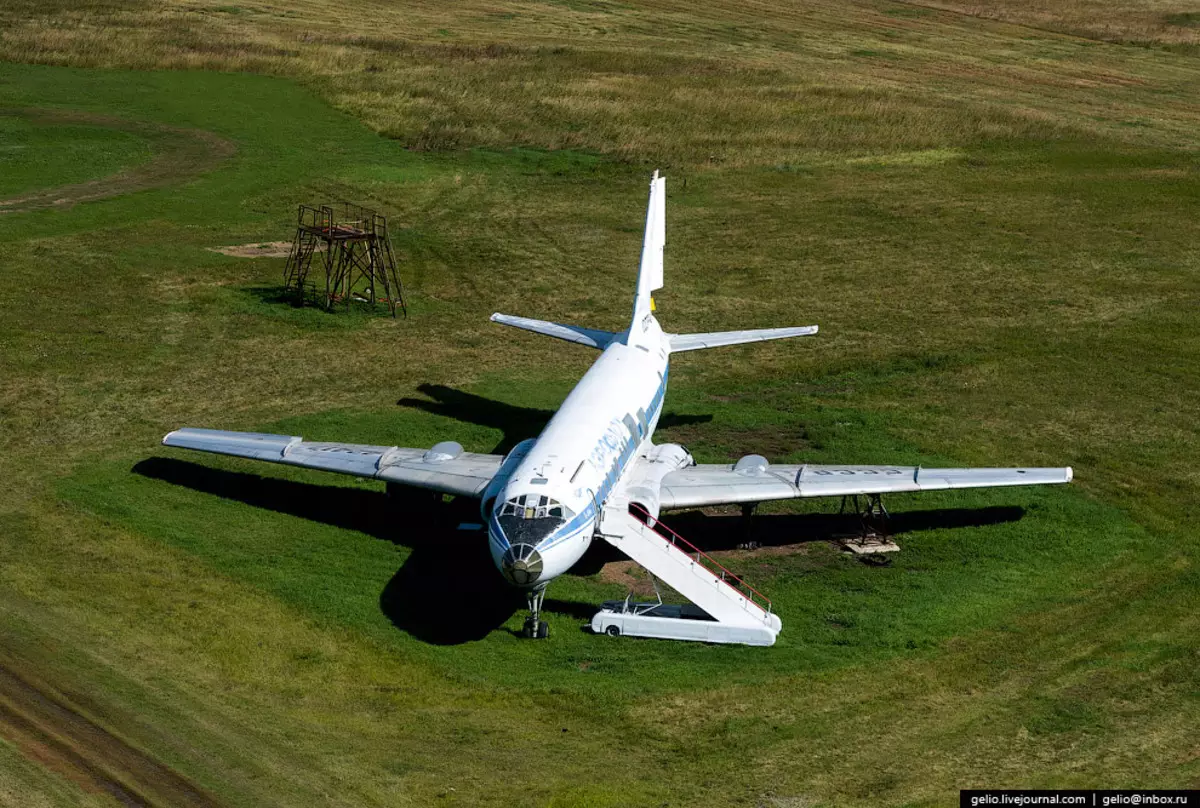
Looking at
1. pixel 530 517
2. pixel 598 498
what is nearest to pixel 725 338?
pixel 598 498

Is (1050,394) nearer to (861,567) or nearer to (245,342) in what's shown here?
(861,567)

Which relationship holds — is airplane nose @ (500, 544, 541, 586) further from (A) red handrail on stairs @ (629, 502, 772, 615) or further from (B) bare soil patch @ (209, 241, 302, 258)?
(B) bare soil patch @ (209, 241, 302, 258)

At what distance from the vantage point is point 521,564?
122ft

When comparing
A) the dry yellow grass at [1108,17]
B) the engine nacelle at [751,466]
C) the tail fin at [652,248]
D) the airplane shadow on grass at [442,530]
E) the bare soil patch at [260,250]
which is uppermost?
the dry yellow grass at [1108,17]

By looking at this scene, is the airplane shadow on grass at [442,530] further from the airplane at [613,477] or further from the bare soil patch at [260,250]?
the bare soil patch at [260,250]

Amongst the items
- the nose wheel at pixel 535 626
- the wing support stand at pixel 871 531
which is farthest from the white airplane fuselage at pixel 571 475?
the wing support stand at pixel 871 531

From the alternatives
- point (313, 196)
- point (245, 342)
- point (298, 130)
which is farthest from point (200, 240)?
point (298, 130)

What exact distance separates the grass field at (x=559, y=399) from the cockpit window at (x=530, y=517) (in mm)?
3728

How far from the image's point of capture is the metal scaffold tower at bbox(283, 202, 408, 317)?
6950 cm

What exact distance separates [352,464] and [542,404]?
13.9 m

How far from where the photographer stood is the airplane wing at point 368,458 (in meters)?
45.4

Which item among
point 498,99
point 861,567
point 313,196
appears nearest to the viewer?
point 861,567

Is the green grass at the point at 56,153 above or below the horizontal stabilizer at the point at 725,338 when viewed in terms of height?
below

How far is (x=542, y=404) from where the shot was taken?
195ft
